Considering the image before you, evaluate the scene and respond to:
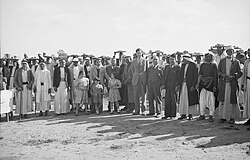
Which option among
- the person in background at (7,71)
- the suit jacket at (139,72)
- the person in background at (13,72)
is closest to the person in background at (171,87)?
the suit jacket at (139,72)

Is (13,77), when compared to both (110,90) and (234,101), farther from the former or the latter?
(234,101)

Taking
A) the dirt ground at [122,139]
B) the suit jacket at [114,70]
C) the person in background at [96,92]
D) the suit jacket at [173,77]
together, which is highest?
the suit jacket at [114,70]

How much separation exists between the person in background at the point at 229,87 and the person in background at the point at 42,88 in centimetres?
650

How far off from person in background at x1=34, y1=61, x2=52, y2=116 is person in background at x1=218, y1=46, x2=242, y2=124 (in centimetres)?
650

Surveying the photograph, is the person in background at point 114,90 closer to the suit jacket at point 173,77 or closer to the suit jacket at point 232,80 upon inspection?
the suit jacket at point 173,77

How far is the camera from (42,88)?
428 inches

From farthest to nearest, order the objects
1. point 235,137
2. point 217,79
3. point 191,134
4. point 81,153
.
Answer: point 217,79 → point 191,134 → point 235,137 → point 81,153

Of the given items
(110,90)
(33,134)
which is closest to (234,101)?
(110,90)

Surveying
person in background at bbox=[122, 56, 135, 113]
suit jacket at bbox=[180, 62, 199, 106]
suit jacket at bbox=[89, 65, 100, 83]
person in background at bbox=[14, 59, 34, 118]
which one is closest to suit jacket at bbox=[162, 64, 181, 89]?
suit jacket at bbox=[180, 62, 199, 106]

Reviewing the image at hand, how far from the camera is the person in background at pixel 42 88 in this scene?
10.8m

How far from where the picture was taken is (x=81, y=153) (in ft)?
18.4

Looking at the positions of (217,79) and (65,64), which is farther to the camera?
(65,64)

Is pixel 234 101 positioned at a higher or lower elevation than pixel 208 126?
higher

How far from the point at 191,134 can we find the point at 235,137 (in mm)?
1056
